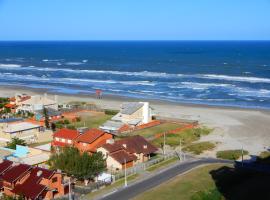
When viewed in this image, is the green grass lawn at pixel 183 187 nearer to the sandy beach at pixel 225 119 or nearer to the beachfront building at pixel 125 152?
the beachfront building at pixel 125 152

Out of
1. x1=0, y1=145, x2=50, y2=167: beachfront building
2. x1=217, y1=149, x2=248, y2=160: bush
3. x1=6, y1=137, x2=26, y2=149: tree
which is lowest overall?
x1=217, y1=149, x2=248, y2=160: bush

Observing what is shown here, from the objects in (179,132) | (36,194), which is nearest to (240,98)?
(179,132)

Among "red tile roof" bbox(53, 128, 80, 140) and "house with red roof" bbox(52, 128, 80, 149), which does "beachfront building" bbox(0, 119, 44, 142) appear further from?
"red tile roof" bbox(53, 128, 80, 140)

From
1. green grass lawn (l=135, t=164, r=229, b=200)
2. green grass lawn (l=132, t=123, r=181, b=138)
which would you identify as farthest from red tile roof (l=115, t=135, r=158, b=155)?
green grass lawn (l=132, t=123, r=181, b=138)

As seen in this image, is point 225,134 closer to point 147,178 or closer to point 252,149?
point 252,149

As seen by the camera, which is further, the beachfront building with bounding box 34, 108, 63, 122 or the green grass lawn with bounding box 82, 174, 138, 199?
the beachfront building with bounding box 34, 108, 63, 122

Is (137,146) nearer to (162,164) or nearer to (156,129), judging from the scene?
(162,164)

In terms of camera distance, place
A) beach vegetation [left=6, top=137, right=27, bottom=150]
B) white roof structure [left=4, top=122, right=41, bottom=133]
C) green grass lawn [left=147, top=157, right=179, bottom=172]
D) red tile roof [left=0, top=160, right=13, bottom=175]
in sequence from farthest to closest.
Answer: white roof structure [left=4, top=122, right=41, bottom=133] < beach vegetation [left=6, top=137, right=27, bottom=150] < green grass lawn [left=147, top=157, right=179, bottom=172] < red tile roof [left=0, top=160, right=13, bottom=175]

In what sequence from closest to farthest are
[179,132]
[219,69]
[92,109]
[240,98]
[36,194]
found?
[36,194] < [179,132] < [92,109] < [240,98] < [219,69]
